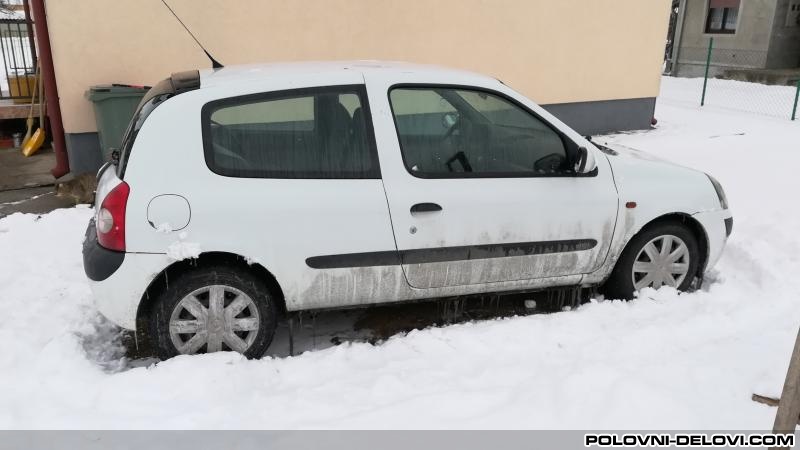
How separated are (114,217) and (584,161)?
8.56ft

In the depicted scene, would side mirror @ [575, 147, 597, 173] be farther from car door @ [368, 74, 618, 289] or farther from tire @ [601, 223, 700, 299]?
tire @ [601, 223, 700, 299]

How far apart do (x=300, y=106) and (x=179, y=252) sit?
40.1 inches

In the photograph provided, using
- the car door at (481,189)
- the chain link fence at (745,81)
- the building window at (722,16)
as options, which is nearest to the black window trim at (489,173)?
the car door at (481,189)

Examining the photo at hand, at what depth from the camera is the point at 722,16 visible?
20.5 m

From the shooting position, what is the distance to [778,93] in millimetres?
16016

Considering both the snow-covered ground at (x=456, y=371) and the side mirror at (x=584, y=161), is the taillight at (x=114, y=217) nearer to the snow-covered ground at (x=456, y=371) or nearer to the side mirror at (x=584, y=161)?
the snow-covered ground at (x=456, y=371)

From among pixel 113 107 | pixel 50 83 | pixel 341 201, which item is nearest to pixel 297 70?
pixel 341 201

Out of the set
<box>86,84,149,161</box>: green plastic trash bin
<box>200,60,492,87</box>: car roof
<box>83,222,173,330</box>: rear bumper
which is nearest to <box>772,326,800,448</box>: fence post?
<box>200,60,492,87</box>: car roof

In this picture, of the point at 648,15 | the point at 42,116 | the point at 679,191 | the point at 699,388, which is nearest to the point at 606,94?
the point at 648,15

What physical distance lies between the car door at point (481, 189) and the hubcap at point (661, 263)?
33 cm

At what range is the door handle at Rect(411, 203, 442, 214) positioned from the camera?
3.50 meters

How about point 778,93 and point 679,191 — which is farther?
point 778,93

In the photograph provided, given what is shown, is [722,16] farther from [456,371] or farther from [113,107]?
[456,371]

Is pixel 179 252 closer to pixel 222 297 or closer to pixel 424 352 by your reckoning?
pixel 222 297
